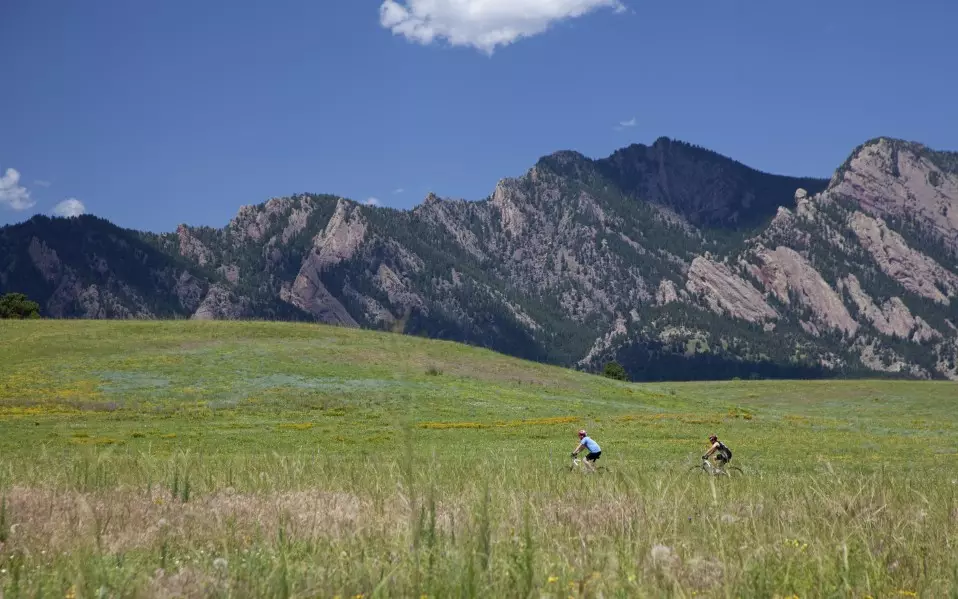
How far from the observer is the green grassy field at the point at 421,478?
199 inches

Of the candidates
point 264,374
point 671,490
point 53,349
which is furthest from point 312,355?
point 671,490

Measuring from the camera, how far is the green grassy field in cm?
507

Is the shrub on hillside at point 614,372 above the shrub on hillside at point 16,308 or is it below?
below

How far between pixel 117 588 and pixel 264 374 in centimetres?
6602

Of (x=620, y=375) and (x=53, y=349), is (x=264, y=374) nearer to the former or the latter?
(x=53, y=349)

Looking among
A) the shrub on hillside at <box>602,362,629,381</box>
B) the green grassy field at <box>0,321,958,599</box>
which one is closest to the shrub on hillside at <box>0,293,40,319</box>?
the green grassy field at <box>0,321,958,599</box>

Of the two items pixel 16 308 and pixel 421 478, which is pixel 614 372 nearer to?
pixel 16 308

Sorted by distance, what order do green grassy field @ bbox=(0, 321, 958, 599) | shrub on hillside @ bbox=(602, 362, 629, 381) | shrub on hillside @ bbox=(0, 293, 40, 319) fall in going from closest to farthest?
green grassy field @ bbox=(0, 321, 958, 599), shrub on hillside @ bbox=(0, 293, 40, 319), shrub on hillside @ bbox=(602, 362, 629, 381)

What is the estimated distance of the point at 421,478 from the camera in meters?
8.68

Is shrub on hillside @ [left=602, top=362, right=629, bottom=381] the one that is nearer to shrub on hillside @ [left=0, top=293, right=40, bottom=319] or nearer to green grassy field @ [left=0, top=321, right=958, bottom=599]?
green grassy field @ [left=0, top=321, right=958, bottom=599]

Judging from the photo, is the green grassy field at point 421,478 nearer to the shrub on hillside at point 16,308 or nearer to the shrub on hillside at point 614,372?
the shrub on hillside at point 16,308

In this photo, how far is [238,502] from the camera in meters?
9.46

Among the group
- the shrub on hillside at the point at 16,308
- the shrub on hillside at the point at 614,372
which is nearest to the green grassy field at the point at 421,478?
the shrub on hillside at the point at 16,308

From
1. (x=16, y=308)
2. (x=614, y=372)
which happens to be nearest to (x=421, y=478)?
(x=16, y=308)
